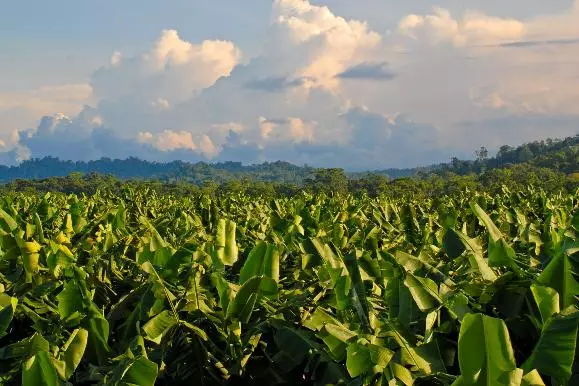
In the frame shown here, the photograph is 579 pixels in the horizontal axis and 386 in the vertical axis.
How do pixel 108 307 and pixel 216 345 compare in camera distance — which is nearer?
pixel 216 345

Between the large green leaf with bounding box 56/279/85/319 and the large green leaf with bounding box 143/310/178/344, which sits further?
the large green leaf with bounding box 56/279/85/319

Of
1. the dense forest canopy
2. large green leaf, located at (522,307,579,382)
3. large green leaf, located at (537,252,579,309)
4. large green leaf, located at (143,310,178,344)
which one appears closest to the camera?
large green leaf, located at (522,307,579,382)

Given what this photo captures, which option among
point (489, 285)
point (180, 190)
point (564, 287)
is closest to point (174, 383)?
point (489, 285)

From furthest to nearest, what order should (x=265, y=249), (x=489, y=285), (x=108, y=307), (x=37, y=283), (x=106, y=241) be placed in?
(x=106, y=241) < (x=37, y=283) < (x=108, y=307) < (x=265, y=249) < (x=489, y=285)

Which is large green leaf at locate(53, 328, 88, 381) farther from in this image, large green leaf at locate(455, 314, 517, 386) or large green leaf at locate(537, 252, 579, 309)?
large green leaf at locate(537, 252, 579, 309)

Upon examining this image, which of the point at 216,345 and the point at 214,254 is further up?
the point at 214,254

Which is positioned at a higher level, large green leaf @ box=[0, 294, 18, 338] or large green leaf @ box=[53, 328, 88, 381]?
large green leaf @ box=[0, 294, 18, 338]

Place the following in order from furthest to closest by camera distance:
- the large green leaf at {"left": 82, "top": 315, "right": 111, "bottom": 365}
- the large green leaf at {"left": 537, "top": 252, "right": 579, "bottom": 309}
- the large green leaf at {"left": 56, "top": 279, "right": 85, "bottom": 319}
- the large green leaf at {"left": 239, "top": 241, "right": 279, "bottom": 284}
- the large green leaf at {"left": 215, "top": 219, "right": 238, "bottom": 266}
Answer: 1. the large green leaf at {"left": 215, "top": 219, "right": 238, "bottom": 266}
2. the large green leaf at {"left": 239, "top": 241, "right": 279, "bottom": 284}
3. the large green leaf at {"left": 56, "top": 279, "right": 85, "bottom": 319}
4. the large green leaf at {"left": 82, "top": 315, "right": 111, "bottom": 365}
5. the large green leaf at {"left": 537, "top": 252, "right": 579, "bottom": 309}

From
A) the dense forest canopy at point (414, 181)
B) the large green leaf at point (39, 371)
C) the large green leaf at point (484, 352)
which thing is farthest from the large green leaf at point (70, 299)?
the dense forest canopy at point (414, 181)

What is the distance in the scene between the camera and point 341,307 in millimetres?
2262

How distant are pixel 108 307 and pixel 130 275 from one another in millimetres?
329

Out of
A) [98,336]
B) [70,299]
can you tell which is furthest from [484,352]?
[70,299]

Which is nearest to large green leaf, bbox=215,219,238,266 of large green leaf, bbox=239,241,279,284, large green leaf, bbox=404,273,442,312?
large green leaf, bbox=239,241,279,284

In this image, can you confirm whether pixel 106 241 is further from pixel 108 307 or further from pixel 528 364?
pixel 528 364
